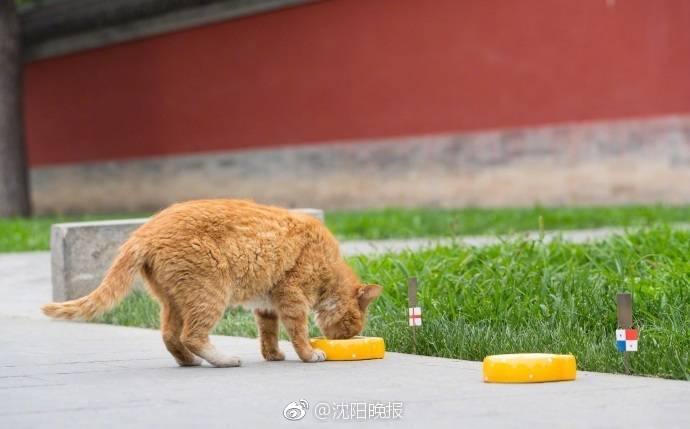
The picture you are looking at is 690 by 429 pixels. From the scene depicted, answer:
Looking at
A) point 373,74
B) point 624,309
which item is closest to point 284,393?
point 624,309

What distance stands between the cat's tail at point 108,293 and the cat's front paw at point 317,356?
3.80 ft

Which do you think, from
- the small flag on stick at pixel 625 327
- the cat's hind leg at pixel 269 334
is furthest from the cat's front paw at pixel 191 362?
the small flag on stick at pixel 625 327

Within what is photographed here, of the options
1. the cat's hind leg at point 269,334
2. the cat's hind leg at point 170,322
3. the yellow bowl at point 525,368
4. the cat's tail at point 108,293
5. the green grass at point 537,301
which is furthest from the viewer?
the cat's hind leg at point 269,334

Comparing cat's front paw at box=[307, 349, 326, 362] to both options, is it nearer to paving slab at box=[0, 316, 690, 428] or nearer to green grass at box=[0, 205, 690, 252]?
paving slab at box=[0, 316, 690, 428]

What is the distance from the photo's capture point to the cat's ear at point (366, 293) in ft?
26.6

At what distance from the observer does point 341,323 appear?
8.17 metres

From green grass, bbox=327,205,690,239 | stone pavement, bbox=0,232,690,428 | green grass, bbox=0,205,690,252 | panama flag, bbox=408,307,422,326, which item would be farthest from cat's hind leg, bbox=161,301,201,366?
green grass, bbox=327,205,690,239

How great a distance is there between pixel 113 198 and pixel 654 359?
24335mm

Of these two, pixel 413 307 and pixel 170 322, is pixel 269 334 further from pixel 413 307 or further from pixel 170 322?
pixel 413 307

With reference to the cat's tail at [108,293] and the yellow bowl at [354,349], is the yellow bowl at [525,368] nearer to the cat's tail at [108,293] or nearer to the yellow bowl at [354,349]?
the yellow bowl at [354,349]

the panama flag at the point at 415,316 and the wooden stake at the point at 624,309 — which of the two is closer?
the wooden stake at the point at 624,309

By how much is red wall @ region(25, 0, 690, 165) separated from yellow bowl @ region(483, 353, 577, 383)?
15334mm

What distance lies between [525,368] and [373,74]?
18191mm

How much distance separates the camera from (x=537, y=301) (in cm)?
909
